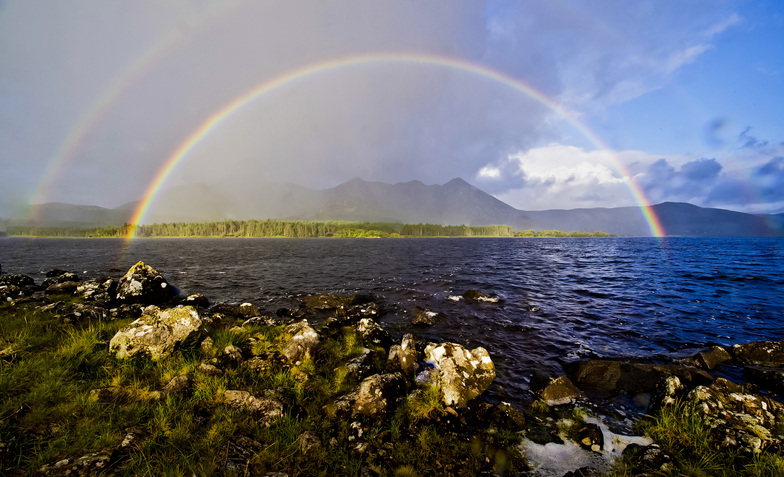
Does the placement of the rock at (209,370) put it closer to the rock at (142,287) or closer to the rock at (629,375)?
the rock at (629,375)

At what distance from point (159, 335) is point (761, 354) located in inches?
1043

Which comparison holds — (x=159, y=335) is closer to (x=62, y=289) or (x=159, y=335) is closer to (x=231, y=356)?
(x=231, y=356)

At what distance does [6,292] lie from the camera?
19125 millimetres

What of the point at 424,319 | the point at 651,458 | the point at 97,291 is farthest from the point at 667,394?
the point at 97,291

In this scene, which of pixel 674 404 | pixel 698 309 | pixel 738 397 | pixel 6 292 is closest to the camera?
pixel 738 397

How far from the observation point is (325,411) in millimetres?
8250

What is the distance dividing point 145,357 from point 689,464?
15931mm

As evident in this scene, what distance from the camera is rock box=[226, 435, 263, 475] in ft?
18.8

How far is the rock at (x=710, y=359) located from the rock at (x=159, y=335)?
22.6m

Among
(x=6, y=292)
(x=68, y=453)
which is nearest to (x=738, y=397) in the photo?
(x=68, y=453)

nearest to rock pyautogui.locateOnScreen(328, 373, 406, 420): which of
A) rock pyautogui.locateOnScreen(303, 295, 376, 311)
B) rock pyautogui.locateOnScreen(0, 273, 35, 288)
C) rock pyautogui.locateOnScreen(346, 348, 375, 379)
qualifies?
rock pyautogui.locateOnScreen(346, 348, 375, 379)

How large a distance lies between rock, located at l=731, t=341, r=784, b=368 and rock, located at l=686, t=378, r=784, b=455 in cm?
802

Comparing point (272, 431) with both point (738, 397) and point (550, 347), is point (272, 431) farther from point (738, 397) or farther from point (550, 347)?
point (550, 347)

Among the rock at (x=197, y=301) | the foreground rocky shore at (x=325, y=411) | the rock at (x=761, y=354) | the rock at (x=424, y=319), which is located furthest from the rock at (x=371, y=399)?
the rock at (x=197, y=301)
